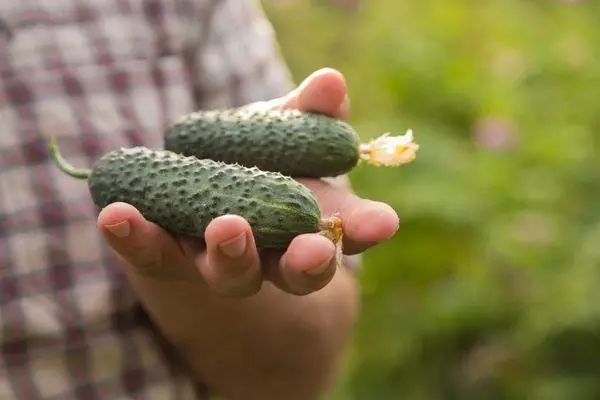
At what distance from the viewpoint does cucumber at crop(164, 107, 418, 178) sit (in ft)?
3.67

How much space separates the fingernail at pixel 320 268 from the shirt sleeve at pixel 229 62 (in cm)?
66

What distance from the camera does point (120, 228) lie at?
3.02 feet

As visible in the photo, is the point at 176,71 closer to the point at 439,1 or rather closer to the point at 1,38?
the point at 1,38

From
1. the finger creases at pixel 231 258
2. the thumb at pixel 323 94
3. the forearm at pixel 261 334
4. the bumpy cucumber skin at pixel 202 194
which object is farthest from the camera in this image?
the forearm at pixel 261 334

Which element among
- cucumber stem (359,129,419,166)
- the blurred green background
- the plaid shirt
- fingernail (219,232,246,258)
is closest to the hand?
fingernail (219,232,246,258)

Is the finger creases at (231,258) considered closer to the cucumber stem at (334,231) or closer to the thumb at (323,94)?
the cucumber stem at (334,231)

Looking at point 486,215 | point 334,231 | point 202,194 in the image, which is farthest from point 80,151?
point 486,215

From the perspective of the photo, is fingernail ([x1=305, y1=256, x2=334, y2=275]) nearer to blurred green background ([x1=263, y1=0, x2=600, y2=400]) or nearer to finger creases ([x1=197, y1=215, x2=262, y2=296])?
finger creases ([x1=197, y1=215, x2=262, y2=296])

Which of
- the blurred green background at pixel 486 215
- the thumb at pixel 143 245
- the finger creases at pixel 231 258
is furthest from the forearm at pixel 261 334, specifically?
the blurred green background at pixel 486 215

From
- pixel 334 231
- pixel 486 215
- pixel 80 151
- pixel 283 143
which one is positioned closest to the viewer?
pixel 334 231

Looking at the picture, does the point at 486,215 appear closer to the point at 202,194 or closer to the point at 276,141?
the point at 276,141

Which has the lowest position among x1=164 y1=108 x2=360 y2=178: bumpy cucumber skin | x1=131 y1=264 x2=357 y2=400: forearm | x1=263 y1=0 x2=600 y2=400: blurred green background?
x1=263 y1=0 x2=600 y2=400: blurred green background

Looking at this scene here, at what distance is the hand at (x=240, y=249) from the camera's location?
2.88ft

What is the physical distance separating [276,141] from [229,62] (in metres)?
0.40
